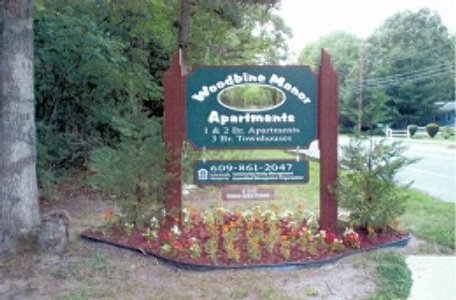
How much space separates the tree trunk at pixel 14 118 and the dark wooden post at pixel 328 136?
2.84 metres

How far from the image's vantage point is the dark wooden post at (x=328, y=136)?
5.62 m

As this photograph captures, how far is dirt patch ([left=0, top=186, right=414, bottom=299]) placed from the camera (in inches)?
165

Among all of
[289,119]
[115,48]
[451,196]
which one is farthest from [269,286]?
[451,196]

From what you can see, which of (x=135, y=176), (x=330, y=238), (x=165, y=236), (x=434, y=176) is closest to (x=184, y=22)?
(x=135, y=176)

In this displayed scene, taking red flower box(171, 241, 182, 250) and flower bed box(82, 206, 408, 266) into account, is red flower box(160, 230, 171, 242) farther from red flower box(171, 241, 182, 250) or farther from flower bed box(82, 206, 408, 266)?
red flower box(171, 241, 182, 250)

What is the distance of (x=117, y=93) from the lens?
34.1 ft

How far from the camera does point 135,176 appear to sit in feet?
17.9

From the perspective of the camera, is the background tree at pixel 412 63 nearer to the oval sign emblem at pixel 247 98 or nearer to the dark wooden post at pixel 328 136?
the oval sign emblem at pixel 247 98

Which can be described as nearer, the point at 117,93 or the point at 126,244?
the point at 126,244

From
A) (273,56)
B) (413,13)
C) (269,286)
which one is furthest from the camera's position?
(413,13)

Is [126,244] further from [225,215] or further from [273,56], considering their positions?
[273,56]

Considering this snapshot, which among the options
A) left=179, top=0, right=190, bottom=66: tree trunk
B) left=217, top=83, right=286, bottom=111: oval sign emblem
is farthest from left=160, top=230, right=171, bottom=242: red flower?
left=179, top=0, right=190, bottom=66: tree trunk

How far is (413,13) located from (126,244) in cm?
5349

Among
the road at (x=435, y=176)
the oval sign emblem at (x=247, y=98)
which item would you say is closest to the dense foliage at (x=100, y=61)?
the oval sign emblem at (x=247, y=98)
